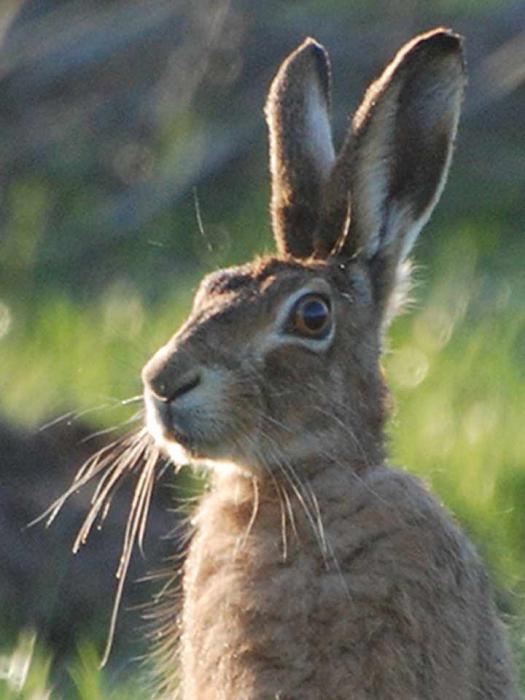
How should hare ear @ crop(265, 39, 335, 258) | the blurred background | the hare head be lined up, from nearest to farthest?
the hare head, hare ear @ crop(265, 39, 335, 258), the blurred background

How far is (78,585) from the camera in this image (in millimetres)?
7641

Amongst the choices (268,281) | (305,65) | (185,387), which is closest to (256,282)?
(268,281)

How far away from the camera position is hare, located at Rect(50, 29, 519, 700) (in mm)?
5367

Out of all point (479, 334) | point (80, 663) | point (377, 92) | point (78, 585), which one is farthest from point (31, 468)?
point (377, 92)

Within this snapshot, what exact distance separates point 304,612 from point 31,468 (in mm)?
2717

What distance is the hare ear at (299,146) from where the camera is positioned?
6031 mm

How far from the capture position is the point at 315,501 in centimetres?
547

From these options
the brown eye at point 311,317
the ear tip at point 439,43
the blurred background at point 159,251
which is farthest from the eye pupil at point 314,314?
the blurred background at point 159,251

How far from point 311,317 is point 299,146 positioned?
2.30 feet

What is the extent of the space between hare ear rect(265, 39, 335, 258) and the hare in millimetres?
101

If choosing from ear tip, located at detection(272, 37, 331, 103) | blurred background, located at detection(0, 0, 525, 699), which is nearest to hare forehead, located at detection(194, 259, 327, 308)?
ear tip, located at detection(272, 37, 331, 103)

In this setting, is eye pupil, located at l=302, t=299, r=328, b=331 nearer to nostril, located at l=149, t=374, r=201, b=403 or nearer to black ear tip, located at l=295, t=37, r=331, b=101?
nostril, located at l=149, t=374, r=201, b=403

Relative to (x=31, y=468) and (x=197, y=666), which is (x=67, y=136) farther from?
(x=197, y=666)

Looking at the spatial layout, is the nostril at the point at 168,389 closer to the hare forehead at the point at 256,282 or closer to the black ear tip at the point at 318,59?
the hare forehead at the point at 256,282
